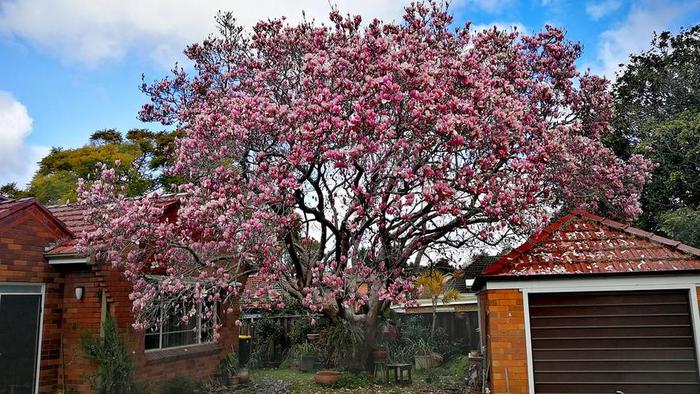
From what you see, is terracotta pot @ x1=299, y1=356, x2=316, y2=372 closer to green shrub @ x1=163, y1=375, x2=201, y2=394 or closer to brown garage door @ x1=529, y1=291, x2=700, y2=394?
green shrub @ x1=163, y1=375, x2=201, y2=394

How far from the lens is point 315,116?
8.31m

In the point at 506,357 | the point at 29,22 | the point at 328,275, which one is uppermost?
the point at 29,22

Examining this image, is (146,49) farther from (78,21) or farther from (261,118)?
(261,118)

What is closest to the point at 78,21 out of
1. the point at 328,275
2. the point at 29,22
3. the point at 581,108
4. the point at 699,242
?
the point at 29,22

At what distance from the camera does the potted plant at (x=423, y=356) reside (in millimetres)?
13734

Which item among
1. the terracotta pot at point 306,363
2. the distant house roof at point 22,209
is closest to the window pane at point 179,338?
the distant house roof at point 22,209

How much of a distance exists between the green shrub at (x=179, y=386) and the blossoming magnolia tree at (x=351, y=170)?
1.81 m

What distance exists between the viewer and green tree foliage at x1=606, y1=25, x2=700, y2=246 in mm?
12969

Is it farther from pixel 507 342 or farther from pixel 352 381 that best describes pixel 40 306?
pixel 507 342

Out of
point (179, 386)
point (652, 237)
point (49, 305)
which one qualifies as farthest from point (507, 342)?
point (49, 305)

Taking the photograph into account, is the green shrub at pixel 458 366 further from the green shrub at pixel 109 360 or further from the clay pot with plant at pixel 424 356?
the green shrub at pixel 109 360

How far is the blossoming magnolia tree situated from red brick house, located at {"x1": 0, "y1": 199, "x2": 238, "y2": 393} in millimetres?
827

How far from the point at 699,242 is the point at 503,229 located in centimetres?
572

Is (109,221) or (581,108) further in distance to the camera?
(581,108)
